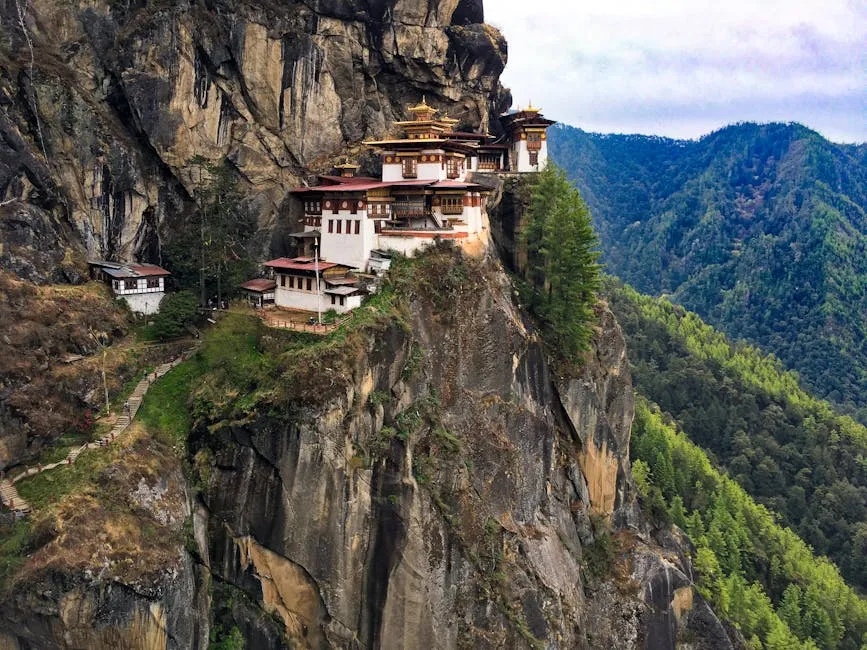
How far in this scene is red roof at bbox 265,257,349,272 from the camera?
45844 mm

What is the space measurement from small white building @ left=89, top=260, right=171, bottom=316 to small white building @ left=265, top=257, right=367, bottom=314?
7.78 metres

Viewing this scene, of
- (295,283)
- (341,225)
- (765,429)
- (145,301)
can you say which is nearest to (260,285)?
(295,283)

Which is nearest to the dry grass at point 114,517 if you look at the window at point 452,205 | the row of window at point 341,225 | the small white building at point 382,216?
the small white building at point 382,216

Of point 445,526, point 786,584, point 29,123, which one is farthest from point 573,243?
point 786,584

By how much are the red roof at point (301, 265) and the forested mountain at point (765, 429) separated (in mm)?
68241

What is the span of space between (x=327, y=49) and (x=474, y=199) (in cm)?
1948

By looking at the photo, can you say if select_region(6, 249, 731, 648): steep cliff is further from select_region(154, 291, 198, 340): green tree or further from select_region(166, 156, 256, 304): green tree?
select_region(166, 156, 256, 304): green tree

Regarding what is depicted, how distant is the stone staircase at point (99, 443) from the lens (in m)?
31.8

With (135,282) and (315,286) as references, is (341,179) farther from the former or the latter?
(135,282)

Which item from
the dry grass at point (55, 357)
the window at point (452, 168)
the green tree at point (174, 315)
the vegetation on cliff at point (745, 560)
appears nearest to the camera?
the dry grass at point (55, 357)

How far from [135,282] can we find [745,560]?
75.6 meters

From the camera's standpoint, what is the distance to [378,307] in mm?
41312

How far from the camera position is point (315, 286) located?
45.8m

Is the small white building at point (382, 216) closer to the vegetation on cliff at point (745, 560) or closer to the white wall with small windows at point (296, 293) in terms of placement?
the white wall with small windows at point (296, 293)
